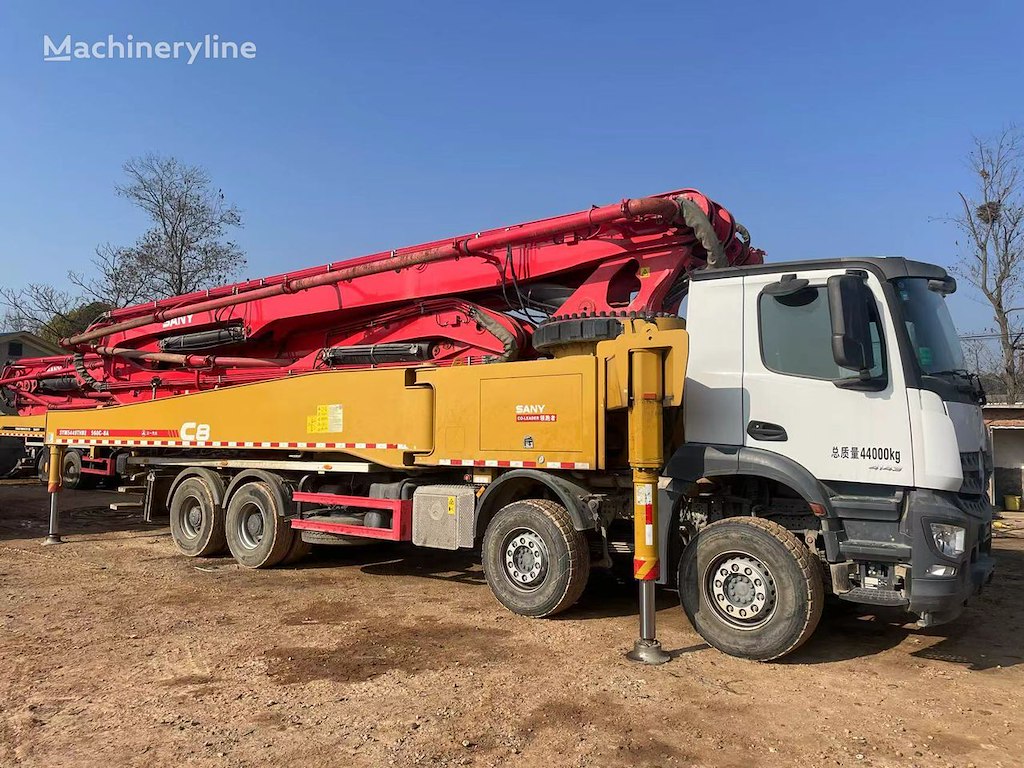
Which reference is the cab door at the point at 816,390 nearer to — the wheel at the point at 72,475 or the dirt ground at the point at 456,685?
the dirt ground at the point at 456,685

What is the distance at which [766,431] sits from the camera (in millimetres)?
5426

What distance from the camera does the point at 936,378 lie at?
508cm

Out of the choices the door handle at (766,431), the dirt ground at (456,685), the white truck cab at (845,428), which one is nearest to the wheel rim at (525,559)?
the dirt ground at (456,685)

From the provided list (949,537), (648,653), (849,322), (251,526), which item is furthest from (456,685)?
(251,526)

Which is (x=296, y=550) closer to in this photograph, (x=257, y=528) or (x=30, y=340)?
(x=257, y=528)

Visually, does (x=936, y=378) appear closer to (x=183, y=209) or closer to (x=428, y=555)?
(x=428, y=555)

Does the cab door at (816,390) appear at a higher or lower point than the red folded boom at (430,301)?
lower

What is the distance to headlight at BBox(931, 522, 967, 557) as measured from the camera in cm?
480

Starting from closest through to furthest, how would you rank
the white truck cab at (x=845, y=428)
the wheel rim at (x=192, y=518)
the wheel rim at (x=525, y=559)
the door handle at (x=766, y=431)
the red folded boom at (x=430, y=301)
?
the white truck cab at (x=845, y=428), the door handle at (x=766, y=431), the wheel rim at (x=525, y=559), the red folded boom at (x=430, y=301), the wheel rim at (x=192, y=518)

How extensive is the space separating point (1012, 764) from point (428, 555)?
681 centimetres

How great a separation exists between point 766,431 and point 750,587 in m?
1.11

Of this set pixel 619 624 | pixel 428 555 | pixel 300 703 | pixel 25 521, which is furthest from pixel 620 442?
pixel 25 521

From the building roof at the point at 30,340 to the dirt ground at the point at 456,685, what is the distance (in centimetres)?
2476

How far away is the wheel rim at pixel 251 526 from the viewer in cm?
881
